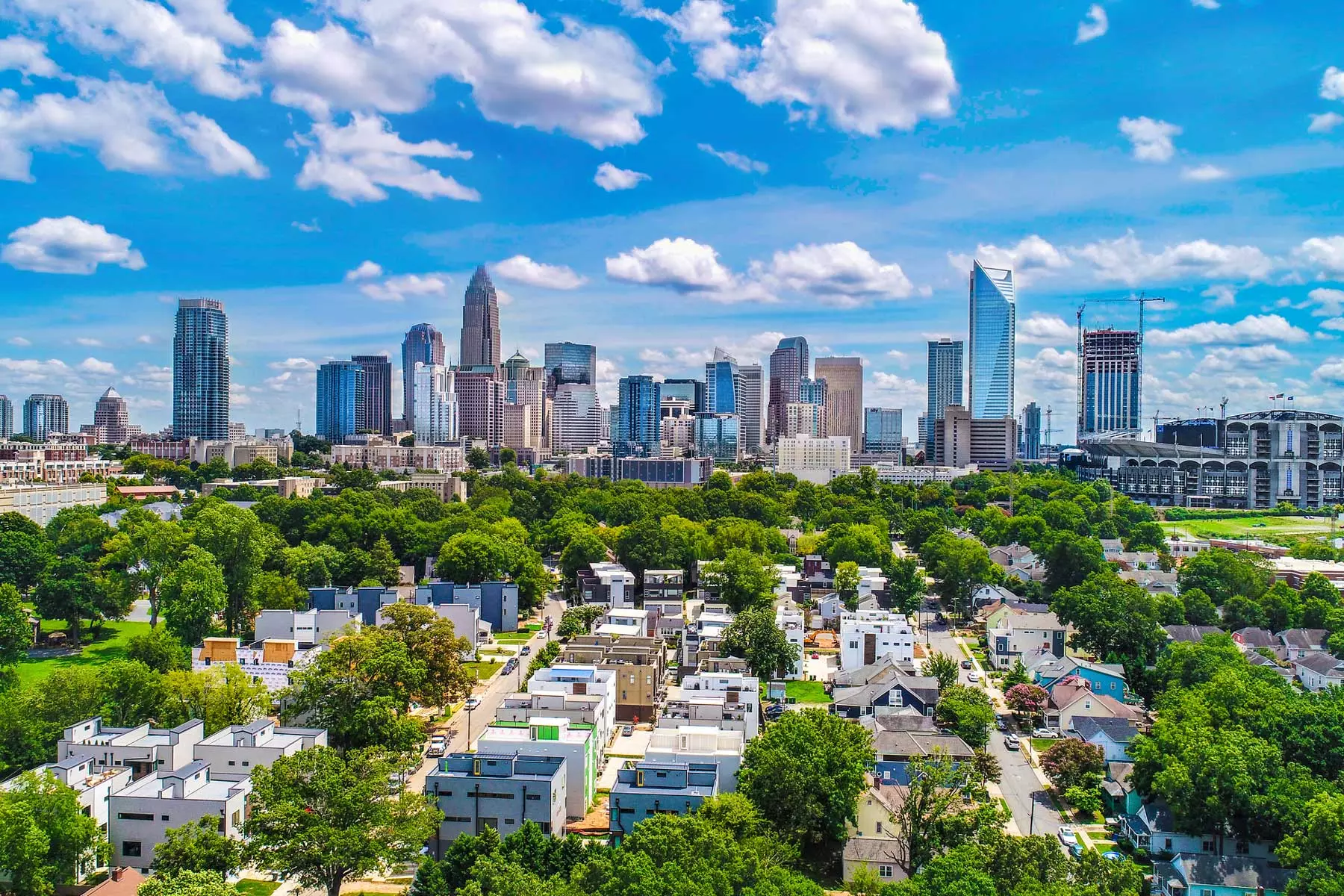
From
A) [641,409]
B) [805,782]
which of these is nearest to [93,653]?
[805,782]

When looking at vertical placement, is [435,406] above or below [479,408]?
above

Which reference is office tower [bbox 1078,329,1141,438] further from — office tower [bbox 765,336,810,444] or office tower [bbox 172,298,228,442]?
office tower [bbox 172,298,228,442]

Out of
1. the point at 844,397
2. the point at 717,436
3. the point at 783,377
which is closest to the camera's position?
the point at 717,436

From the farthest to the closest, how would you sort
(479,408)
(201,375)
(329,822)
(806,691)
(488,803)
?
(479,408) → (201,375) → (806,691) → (488,803) → (329,822)

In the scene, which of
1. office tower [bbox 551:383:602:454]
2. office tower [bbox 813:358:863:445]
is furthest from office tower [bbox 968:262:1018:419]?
office tower [bbox 551:383:602:454]

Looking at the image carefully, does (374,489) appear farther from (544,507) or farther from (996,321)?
(996,321)

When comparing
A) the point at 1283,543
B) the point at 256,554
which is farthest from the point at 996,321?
the point at 256,554

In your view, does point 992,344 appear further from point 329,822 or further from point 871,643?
point 329,822
